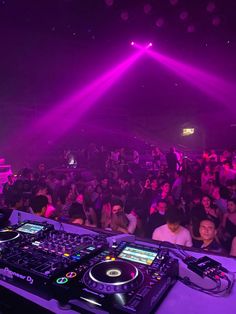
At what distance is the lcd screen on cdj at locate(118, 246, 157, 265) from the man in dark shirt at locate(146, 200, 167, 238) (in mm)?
3026

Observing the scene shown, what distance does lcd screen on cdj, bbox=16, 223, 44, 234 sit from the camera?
1.42m

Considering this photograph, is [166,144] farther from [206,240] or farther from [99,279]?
[99,279]

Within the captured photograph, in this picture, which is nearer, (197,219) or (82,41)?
(197,219)

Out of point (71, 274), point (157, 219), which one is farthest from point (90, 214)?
point (71, 274)

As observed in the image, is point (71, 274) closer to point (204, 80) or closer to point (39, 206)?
point (39, 206)

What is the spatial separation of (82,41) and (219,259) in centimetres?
847

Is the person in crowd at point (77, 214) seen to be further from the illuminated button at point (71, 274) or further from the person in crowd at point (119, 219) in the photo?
the illuminated button at point (71, 274)

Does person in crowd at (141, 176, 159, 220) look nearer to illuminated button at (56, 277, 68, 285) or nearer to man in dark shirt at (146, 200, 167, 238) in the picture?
man in dark shirt at (146, 200, 167, 238)

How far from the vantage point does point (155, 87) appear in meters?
14.1

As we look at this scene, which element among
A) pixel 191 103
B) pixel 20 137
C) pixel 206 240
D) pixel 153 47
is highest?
pixel 153 47

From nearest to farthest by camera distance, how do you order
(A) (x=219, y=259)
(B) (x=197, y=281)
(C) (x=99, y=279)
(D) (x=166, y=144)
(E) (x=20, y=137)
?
(C) (x=99, y=279), (B) (x=197, y=281), (A) (x=219, y=259), (E) (x=20, y=137), (D) (x=166, y=144)

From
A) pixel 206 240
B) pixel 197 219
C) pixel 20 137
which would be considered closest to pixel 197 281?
pixel 206 240

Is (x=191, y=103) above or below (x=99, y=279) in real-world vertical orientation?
above

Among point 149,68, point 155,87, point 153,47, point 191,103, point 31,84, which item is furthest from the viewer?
point 191,103
